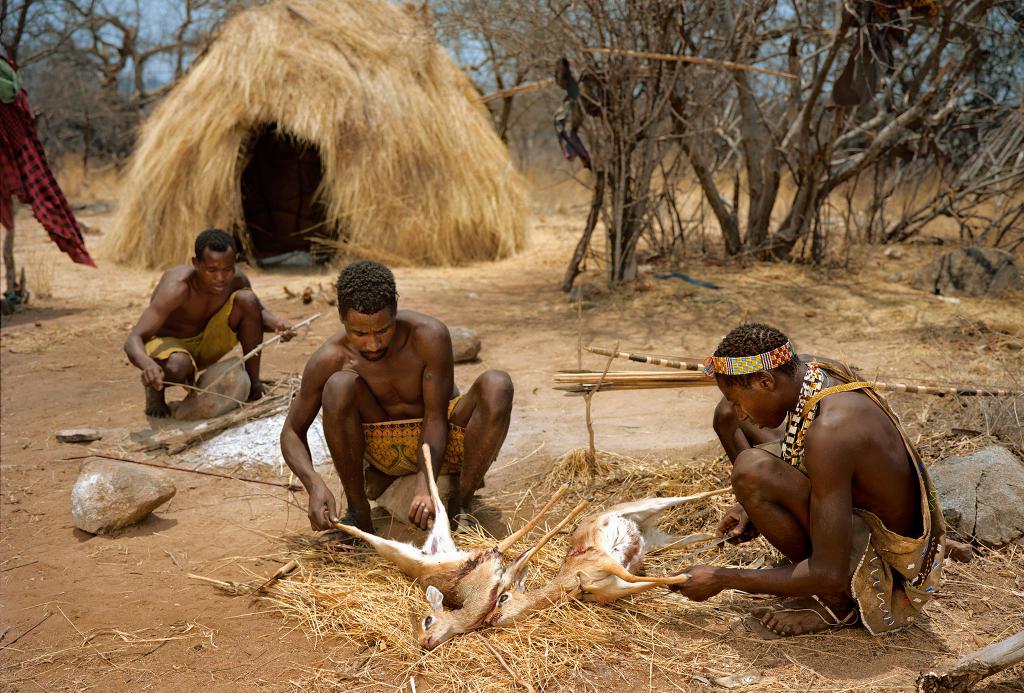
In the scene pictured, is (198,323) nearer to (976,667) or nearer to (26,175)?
(26,175)

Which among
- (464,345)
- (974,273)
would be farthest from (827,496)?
(974,273)

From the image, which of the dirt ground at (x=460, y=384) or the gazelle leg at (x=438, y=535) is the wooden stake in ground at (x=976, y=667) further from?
the gazelle leg at (x=438, y=535)

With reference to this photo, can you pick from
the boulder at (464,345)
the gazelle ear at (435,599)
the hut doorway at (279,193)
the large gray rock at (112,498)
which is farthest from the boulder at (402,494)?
the hut doorway at (279,193)

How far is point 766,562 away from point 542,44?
14.7 feet

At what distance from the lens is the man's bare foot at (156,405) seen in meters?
4.11

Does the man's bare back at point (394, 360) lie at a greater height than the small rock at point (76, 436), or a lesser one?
greater

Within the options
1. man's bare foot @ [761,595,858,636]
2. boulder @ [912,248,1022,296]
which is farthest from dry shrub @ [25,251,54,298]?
boulder @ [912,248,1022,296]

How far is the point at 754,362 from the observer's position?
1917 mm

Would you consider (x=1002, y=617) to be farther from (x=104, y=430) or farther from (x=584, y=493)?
(x=104, y=430)

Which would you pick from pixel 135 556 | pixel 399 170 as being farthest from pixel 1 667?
pixel 399 170

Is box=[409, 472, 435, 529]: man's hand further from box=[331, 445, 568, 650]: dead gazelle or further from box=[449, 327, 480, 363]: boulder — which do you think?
box=[449, 327, 480, 363]: boulder

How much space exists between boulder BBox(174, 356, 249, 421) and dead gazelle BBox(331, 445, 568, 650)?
205 centimetres

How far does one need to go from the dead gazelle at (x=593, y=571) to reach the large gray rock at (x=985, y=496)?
1.05 metres

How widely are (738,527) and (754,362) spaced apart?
65 cm
